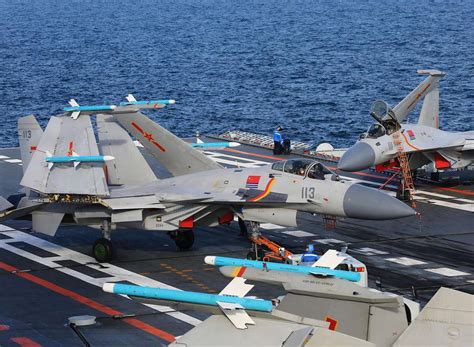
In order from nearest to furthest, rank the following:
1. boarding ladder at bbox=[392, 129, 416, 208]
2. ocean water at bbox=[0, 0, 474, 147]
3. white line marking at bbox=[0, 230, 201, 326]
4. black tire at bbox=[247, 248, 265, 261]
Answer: white line marking at bbox=[0, 230, 201, 326] → black tire at bbox=[247, 248, 265, 261] → boarding ladder at bbox=[392, 129, 416, 208] → ocean water at bbox=[0, 0, 474, 147]

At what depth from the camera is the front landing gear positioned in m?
36.8

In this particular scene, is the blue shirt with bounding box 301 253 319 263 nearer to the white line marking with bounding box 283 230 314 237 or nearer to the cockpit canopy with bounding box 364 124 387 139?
the white line marking with bounding box 283 230 314 237

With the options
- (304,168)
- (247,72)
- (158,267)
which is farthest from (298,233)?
(247,72)

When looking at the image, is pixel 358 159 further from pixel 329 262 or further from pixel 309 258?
pixel 329 262

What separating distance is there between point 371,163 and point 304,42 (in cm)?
11993

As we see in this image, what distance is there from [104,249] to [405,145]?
57.5ft

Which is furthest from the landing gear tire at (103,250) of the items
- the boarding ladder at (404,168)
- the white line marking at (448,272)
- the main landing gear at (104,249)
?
the boarding ladder at (404,168)

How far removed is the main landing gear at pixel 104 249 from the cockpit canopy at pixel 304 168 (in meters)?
6.13

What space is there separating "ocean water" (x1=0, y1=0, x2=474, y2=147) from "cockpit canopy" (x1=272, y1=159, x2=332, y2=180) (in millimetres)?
40252

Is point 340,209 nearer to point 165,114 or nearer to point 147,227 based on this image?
point 147,227

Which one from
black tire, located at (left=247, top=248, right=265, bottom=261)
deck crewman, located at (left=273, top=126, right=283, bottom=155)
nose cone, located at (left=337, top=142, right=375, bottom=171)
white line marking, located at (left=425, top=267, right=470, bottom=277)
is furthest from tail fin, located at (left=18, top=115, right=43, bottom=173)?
deck crewman, located at (left=273, top=126, right=283, bottom=155)

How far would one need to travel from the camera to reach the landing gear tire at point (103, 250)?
35.0m

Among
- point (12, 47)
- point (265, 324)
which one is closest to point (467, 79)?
point (12, 47)

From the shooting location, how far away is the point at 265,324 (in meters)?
15.1
